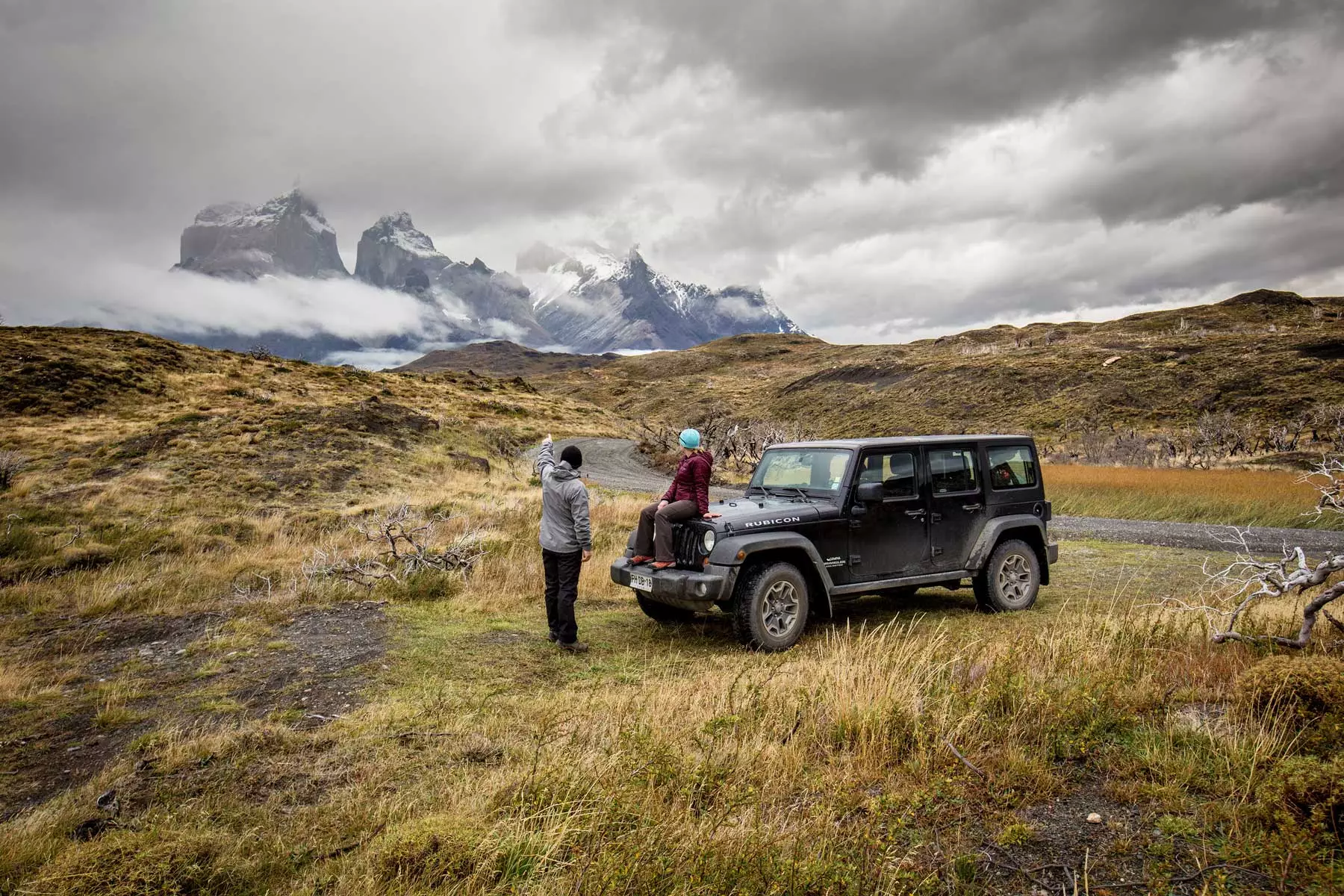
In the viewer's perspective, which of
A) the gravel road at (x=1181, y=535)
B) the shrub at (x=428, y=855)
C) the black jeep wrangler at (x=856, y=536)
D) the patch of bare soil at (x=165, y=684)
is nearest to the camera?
the shrub at (x=428, y=855)

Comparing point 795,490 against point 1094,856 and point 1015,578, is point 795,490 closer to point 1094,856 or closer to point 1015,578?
point 1015,578

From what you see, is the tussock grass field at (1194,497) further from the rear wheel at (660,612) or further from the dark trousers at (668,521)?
the dark trousers at (668,521)

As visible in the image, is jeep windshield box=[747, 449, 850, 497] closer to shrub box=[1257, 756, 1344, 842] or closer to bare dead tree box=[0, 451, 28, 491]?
shrub box=[1257, 756, 1344, 842]

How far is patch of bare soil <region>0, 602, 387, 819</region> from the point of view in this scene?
14.6ft

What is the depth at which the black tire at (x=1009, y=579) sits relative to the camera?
8.03m

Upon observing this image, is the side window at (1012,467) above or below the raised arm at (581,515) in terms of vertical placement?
above

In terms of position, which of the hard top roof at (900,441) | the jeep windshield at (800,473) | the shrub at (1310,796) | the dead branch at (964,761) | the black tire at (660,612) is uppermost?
the hard top roof at (900,441)

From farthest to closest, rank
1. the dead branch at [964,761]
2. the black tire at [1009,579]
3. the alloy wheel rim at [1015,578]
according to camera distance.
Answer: the alloy wheel rim at [1015,578] < the black tire at [1009,579] < the dead branch at [964,761]

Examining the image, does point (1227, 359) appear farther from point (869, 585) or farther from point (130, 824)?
point (130, 824)

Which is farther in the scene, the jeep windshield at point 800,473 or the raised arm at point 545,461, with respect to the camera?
the jeep windshield at point 800,473

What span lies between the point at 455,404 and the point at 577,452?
50217 millimetres

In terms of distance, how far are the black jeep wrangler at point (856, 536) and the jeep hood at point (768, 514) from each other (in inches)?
0.6

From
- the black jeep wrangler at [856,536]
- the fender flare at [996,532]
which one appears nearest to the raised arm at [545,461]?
the black jeep wrangler at [856,536]

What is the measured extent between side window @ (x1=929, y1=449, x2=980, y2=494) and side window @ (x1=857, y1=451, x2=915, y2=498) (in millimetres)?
297
